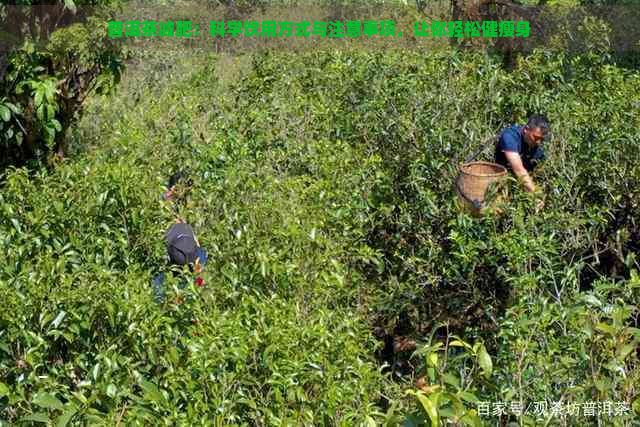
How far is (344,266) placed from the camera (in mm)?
3660

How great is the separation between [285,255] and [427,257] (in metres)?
1.23

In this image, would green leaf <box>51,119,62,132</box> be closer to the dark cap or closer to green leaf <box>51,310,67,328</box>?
the dark cap

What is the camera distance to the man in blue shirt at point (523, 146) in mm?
4750

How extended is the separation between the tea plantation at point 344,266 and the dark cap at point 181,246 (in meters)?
0.14

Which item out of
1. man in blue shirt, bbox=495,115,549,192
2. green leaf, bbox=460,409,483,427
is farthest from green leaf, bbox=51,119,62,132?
green leaf, bbox=460,409,483,427

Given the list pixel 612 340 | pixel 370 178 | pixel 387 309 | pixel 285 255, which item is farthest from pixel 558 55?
pixel 612 340

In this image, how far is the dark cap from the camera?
3926 mm

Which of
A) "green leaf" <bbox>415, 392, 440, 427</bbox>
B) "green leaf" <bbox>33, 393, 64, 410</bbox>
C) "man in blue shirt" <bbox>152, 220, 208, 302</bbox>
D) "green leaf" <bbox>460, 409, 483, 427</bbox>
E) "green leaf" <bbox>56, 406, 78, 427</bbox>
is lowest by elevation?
"man in blue shirt" <bbox>152, 220, 208, 302</bbox>

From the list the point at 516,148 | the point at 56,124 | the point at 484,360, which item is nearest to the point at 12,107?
the point at 56,124

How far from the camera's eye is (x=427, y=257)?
4363 millimetres

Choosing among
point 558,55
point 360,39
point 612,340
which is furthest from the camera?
point 360,39

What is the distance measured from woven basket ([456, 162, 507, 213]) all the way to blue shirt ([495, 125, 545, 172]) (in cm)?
20

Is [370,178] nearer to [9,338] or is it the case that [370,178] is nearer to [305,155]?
[305,155]

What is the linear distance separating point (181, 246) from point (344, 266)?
2.66 ft
